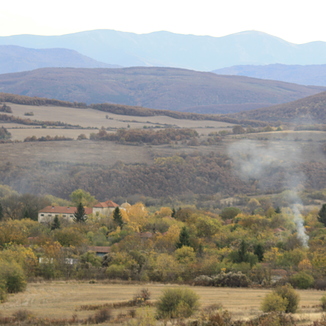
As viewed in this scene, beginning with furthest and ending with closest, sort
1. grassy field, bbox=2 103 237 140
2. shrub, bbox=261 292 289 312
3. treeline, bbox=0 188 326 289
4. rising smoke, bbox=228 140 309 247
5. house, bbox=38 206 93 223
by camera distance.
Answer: grassy field, bbox=2 103 237 140, rising smoke, bbox=228 140 309 247, house, bbox=38 206 93 223, treeline, bbox=0 188 326 289, shrub, bbox=261 292 289 312

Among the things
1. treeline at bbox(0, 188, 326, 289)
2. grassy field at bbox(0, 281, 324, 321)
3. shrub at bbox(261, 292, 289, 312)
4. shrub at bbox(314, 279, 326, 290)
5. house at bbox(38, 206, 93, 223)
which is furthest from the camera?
house at bbox(38, 206, 93, 223)

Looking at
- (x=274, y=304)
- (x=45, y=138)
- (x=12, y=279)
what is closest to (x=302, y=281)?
(x=274, y=304)

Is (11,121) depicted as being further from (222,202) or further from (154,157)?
(222,202)

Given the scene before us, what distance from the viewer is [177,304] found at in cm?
2647

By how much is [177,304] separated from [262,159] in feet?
368

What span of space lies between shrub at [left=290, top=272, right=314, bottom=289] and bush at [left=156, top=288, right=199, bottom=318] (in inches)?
419

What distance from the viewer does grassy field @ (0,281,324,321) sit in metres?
27.8

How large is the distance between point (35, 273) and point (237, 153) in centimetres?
10564

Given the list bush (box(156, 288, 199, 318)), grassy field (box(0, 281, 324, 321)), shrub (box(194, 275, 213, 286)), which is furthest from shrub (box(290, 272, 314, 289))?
bush (box(156, 288, 199, 318))

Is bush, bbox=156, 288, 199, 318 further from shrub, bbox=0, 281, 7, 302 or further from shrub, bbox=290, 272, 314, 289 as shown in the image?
shrub, bbox=290, 272, 314, 289

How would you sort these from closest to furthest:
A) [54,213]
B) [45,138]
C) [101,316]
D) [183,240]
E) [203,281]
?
[101,316] < [203,281] < [183,240] < [54,213] < [45,138]

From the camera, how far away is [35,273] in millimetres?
39125

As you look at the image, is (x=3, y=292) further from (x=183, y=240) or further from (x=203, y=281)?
(x=183, y=240)

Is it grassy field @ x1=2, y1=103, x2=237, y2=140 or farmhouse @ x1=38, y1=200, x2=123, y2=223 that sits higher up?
grassy field @ x1=2, y1=103, x2=237, y2=140
